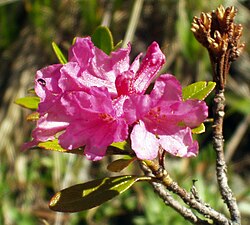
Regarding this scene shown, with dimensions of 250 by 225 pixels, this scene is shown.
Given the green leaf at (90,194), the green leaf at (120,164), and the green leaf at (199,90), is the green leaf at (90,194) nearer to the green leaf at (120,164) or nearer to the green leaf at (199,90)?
the green leaf at (120,164)

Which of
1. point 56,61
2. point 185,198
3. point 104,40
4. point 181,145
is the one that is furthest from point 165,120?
point 56,61

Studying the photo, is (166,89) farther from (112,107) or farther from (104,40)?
(104,40)

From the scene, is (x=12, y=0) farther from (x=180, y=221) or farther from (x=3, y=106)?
(x=180, y=221)

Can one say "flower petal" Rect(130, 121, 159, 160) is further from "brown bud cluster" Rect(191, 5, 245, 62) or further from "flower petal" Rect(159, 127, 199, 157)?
"brown bud cluster" Rect(191, 5, 245, 62)

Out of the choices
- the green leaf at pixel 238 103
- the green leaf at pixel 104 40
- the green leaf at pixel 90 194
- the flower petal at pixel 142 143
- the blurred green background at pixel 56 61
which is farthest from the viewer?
the green leaf at pixel 238 103

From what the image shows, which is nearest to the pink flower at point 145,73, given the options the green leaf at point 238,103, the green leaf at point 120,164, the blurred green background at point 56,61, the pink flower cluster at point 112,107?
the pink flower cluster at point 112,107

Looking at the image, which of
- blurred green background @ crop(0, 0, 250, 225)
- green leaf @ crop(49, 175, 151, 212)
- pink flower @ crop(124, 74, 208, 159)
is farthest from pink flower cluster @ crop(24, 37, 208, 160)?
blurred green background @ crop(0, 0, 250, 225)

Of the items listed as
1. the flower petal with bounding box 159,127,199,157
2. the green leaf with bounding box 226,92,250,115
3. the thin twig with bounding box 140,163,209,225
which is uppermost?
the flower petal with bounding box 159,127,199,157
